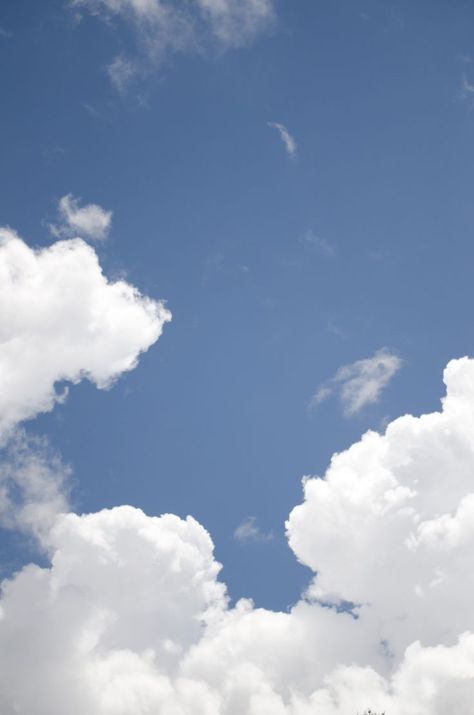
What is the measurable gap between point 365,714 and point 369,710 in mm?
1712

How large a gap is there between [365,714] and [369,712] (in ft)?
5.18

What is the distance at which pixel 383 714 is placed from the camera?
106 meters

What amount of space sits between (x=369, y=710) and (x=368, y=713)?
2.35 feet

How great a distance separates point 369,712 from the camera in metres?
110

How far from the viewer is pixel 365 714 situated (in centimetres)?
11056

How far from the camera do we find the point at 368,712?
110 meters

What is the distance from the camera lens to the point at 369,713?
360 feet

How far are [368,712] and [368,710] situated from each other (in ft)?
1.45

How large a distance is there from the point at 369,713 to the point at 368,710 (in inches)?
24.5

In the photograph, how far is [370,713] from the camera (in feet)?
360

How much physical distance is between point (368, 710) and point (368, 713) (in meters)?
0.60

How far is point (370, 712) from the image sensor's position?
110 m

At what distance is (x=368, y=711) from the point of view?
110m

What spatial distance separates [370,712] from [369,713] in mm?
493
